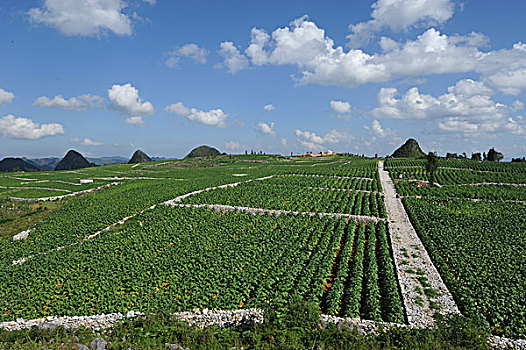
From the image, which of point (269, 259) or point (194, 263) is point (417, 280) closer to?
point (269, 259)

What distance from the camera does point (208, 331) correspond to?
9.57 m

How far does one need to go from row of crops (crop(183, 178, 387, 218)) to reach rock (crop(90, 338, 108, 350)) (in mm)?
19819

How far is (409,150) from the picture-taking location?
138 m

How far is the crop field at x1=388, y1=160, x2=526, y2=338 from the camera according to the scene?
11336mm

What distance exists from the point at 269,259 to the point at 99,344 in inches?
348

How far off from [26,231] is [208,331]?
21.3 metres

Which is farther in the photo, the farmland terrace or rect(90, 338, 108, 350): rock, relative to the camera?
the farmland terrace

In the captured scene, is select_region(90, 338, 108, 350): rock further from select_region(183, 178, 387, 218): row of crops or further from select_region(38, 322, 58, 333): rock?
select_region(183, 178, 387, 218): row of crops

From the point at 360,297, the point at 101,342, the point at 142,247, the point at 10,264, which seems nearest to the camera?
the point at 101,342

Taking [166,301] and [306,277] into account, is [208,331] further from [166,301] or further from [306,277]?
[306,277]

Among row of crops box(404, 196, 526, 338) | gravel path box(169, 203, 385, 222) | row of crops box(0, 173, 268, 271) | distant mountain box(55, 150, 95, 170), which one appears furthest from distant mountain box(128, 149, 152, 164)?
row of crops box(404, 196, 526, 338)

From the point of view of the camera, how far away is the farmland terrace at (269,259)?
11727mm

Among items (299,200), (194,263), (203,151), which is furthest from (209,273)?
(203,151)

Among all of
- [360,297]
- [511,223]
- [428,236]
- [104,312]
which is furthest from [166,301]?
[511,223]
